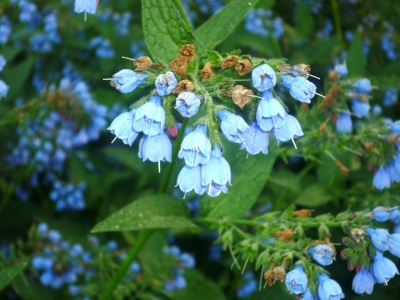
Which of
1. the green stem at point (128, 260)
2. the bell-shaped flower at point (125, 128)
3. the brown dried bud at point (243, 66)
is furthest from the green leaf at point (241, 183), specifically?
the bell-shaped flower at point (125, 128)

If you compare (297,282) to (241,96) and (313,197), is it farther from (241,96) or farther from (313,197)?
(313,197)

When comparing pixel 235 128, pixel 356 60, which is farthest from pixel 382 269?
pixel 356 60

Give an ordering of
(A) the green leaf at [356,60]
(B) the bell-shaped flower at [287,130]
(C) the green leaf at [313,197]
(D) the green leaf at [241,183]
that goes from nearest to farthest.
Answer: (B) the bell-shaped flower at [287,130] → (D) the green leaf at [241,183] → (C) the green leaf at [313,197] → (A) the green leaf at [356,60]

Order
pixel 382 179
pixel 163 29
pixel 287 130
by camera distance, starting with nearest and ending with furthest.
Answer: pixel 287 130 < pixel 163 29 < pixel 382 179

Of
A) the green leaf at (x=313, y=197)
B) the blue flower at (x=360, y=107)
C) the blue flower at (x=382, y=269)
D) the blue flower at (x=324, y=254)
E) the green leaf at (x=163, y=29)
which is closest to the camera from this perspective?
the blue flower at (x=324, y=254)

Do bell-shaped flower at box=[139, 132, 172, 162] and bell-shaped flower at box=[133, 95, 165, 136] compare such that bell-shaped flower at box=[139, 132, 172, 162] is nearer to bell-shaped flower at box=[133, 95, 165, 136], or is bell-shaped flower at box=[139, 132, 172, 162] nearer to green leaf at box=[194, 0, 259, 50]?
bell-shaped flower at box=[133, 95, 165, 136]

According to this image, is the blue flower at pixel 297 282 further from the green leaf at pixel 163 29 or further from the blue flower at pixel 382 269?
the green leaf at pixel 163 29
